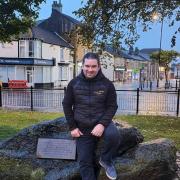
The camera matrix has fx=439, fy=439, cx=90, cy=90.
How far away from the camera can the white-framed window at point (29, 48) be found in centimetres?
5403

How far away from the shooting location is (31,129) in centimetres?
716

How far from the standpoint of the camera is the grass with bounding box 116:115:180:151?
12.1m

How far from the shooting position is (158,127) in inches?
559

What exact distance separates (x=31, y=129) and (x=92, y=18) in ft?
29.5

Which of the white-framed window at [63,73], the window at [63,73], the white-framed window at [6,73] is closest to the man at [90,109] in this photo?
the white-framed window at [6,73]

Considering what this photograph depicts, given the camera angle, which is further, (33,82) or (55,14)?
(55,14)

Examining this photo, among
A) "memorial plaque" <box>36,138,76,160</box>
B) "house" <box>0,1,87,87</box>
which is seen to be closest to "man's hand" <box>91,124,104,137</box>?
"memorial plaque" <box>36,138,76,160</box>

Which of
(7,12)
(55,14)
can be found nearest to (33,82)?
(55,14)

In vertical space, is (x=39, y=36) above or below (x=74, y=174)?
above

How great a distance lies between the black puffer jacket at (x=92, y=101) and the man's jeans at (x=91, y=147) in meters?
0.15

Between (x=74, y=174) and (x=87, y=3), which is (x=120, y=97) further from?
(x=74, y=174)

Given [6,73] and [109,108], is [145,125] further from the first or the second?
[6,73]

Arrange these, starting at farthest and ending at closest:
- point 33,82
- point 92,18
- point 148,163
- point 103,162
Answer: point 33,82
point 92,18
point 148,163
point 103,162

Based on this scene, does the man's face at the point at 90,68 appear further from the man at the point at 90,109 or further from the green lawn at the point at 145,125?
the green lawn at the point at 145,125
